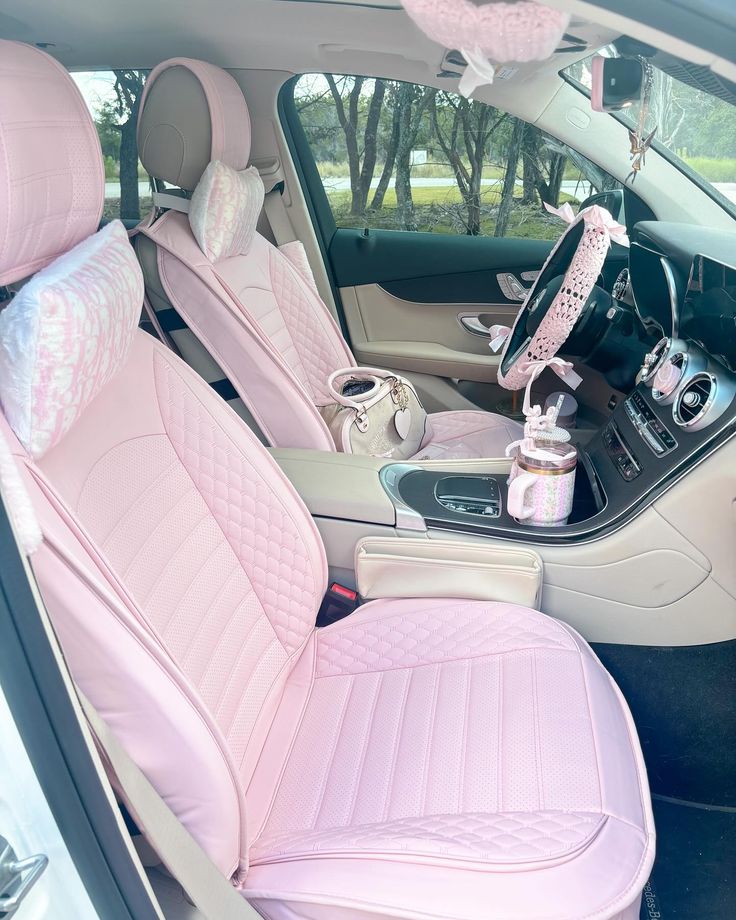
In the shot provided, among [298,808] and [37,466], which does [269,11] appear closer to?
[37,466]

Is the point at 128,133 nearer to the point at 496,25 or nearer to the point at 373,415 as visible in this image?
the point at 373,415

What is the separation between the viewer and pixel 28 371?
822 mm

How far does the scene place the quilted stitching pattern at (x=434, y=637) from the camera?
1.22m

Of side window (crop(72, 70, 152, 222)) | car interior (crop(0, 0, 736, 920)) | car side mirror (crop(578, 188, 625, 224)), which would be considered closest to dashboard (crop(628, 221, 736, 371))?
car interior (crop(0, 0, 736, 920))

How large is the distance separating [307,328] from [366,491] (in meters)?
0.63

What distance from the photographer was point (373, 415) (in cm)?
179

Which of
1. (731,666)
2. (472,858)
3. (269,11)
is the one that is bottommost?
(731,666)

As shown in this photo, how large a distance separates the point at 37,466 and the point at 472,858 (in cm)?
64

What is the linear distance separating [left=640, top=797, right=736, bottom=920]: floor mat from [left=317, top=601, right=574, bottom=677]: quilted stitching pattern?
17.6 inches

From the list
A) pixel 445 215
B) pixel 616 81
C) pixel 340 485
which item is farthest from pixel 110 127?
pixel 616 81

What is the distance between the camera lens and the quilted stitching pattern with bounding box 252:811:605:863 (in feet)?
2.89

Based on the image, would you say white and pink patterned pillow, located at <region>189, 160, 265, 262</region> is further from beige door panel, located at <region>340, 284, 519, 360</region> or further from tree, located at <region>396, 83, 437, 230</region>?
beige door panel, located at <region>340, 284, 519, 360</region>

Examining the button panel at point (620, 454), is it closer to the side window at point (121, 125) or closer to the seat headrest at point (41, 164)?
the seat headrest at point (41, 164)

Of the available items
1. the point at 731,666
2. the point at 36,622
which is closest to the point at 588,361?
the point at 731,666
